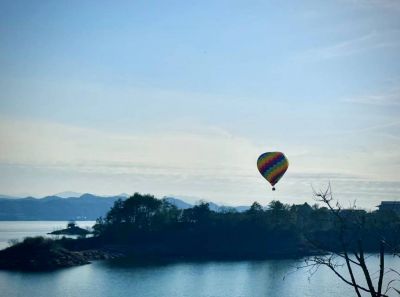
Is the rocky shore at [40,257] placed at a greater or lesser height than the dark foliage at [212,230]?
lesser

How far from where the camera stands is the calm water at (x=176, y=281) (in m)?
34.5

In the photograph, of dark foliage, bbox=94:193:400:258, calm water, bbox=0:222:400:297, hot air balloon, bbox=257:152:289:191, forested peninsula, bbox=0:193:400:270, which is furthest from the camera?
dark foliage, bbox=94:193:400:258

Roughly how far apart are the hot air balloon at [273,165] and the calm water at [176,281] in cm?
1206

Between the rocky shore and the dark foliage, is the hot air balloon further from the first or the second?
the dark foliage

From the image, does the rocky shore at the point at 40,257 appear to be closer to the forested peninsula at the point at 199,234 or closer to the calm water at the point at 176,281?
the forested peninsula at the point at 199,234

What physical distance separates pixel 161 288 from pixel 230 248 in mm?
28134

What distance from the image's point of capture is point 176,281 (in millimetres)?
39938

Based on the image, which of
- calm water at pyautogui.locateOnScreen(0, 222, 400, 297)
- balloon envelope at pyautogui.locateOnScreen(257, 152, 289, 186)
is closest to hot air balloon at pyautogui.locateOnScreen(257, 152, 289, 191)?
balloon envelope at pyautogui.locateOnScreen(257, 152, 289, 186)

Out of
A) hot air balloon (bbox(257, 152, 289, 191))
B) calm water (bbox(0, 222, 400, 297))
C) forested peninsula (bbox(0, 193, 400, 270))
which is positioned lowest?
calm water (bbox(0, 222, 400, 297))

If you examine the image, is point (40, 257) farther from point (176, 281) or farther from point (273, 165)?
point (273, 165)

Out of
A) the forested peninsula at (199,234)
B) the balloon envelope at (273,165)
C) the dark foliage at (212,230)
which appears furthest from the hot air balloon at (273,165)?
the dark foliage at (212,230)

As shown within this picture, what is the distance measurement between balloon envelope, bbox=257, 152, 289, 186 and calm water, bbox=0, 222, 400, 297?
12.1m

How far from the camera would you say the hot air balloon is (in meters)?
24.1

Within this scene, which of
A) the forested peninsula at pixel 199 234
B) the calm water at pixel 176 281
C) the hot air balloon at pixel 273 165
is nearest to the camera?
the hot air balloon at pixel 273 165
